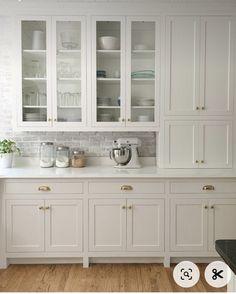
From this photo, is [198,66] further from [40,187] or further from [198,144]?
[40,187]

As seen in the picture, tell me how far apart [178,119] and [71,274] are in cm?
168

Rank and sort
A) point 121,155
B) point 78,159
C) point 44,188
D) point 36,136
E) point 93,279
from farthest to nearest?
1. point 36,136
2. point 78,159
3. point 121,155
4. point 44,188
5. point 93,279

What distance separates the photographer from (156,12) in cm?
353

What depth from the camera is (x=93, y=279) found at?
10.3 feet

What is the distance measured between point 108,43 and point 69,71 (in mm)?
451

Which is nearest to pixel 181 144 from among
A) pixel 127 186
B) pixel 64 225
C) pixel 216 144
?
pixel 216 144

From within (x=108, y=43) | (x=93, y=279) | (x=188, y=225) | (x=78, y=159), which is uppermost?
(x=108, y=43)

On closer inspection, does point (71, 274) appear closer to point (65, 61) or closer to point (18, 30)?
point (65, 61)

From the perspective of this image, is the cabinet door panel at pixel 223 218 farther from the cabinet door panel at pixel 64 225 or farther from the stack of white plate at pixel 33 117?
the stack of white plate at pixel 33 117

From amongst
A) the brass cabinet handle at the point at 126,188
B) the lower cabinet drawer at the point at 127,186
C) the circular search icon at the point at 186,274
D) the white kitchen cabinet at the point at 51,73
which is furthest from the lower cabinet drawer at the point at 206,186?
the white kitchen cabinet at the point at 51,73

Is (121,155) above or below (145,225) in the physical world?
above

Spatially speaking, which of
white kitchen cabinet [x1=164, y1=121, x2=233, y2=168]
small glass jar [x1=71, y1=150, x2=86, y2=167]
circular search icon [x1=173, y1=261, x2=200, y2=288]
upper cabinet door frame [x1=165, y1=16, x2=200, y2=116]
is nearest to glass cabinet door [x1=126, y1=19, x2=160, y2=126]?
upper cabinet door frame [x1=165, y1=16, x2=200, y2=116]

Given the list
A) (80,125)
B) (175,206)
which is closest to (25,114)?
(80,125)

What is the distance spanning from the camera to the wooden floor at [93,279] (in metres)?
2.97
